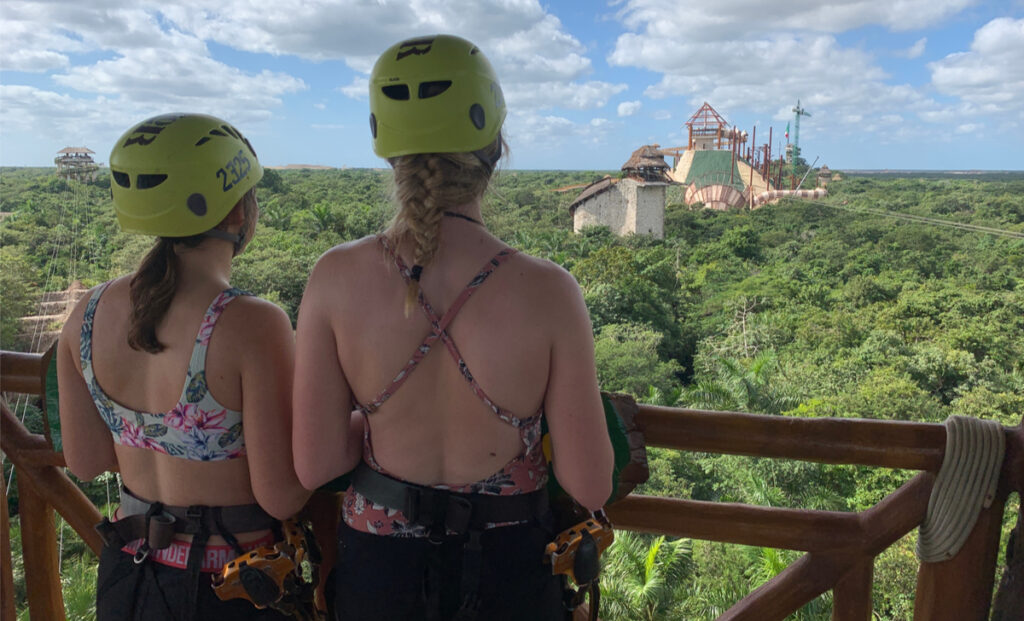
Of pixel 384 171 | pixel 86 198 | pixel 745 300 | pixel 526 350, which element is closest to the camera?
pixel 526 350

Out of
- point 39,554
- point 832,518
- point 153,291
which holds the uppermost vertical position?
point 153,291

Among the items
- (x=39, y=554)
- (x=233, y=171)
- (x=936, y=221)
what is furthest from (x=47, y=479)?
(x=936, y=221)

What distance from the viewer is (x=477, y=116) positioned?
0.81 meters

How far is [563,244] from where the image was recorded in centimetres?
2858

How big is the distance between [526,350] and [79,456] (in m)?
0.68

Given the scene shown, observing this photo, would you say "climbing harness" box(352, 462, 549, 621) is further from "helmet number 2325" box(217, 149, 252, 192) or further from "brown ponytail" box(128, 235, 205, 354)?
"helmet number 2325" box(217, 149, 252, 192)

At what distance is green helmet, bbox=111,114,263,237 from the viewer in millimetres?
909

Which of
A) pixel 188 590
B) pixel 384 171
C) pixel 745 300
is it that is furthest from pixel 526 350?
pixel 745 300

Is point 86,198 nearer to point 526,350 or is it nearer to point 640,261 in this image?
point 526,350

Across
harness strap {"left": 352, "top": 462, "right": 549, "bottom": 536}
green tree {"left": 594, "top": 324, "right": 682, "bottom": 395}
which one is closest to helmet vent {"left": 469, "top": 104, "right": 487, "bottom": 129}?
harness strap {"left": 352, "top": 462, "right": 549, "bottom": 536}

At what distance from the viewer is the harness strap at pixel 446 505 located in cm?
82

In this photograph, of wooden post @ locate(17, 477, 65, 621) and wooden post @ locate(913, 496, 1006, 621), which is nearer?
wooden post @ locate(913, 496, 1006, 621)

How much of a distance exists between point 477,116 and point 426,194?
11 centimetres

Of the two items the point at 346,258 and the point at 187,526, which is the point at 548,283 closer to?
the point at 346,258
